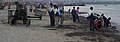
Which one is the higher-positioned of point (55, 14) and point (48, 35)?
point (55, 14)

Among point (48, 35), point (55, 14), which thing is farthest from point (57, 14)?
point (48, 35)

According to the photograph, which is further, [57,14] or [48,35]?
[57,14]

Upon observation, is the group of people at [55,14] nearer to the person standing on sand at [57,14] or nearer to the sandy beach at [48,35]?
the person standing on sand at [57,14]

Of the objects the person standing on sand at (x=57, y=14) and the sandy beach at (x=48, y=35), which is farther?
the person standing on sand at (x=57, y=14)

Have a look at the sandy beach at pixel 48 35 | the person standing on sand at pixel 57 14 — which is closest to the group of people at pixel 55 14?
the person standing on sand at pixel 57 14

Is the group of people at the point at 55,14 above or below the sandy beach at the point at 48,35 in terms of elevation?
above

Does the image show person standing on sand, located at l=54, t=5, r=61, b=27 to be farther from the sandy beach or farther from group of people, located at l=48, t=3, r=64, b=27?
the sandy beach

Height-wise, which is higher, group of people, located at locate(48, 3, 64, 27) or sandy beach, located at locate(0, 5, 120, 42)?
group of people, located at locate(48, 3, 64, 27)

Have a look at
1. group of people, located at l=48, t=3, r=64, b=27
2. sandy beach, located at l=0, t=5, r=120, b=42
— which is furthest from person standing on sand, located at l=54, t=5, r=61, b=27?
sandy beach, located at l=0, t=5, r=120, b=42

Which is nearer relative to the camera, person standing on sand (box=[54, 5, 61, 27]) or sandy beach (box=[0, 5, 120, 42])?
sandy beach (box=[0, 5, 120, 42])

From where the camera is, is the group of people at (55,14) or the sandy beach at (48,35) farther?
the group of people at (55,14)

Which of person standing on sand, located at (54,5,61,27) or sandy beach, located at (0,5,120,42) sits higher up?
person standing on sand, located at (54,5,61,27)

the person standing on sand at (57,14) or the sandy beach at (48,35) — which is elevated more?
the person standing on sand at (57,14)

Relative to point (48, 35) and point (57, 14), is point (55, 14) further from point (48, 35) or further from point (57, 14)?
point (48, 35)
